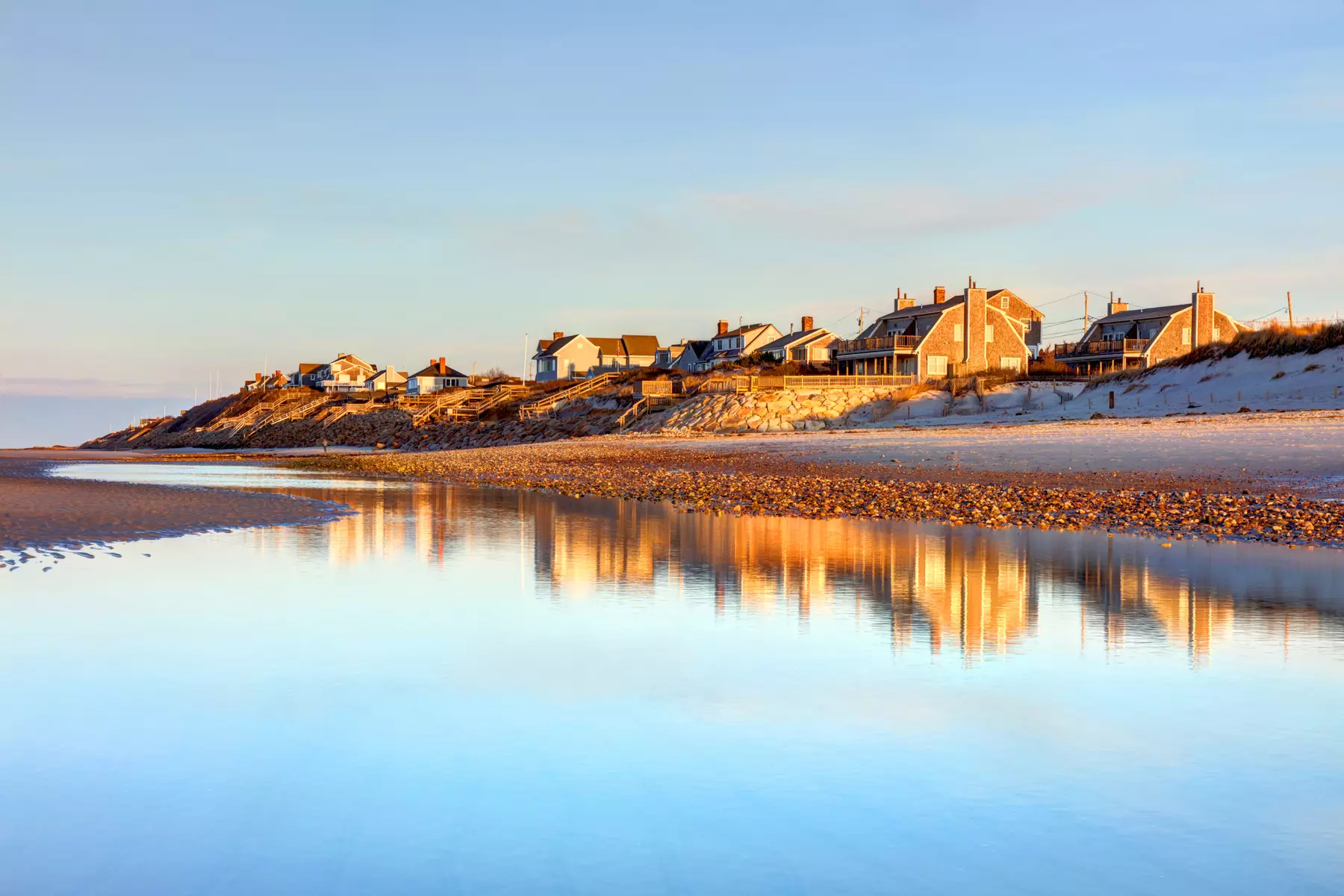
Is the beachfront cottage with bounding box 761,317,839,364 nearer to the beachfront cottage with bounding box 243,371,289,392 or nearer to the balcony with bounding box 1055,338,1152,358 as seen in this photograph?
the balcony with bounding box 1055,338,1152,358

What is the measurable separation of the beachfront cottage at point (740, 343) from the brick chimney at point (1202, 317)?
132 ft

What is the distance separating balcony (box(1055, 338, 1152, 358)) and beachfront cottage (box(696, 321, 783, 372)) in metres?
28.7

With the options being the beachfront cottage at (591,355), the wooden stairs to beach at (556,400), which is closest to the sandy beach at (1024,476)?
the wooden stairs to beach at (556,400)

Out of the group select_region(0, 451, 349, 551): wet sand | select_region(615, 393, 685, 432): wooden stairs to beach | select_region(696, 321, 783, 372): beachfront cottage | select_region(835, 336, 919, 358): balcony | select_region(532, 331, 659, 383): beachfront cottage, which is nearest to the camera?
select_region(0, 451, 349, 551): wet sand

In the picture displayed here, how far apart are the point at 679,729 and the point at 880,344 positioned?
3042 inches

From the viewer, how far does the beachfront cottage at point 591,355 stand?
128125mm

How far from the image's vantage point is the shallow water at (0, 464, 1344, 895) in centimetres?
563

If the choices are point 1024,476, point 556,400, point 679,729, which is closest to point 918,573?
point 679,729

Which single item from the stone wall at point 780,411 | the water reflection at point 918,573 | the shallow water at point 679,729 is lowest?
the shallow water at point 679,729

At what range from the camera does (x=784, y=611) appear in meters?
13.0

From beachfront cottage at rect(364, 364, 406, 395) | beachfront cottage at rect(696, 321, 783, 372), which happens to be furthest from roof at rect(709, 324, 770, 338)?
beachfront cottage at rect(364, 364, 406, 395)

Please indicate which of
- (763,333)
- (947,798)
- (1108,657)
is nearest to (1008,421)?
(1108,657)

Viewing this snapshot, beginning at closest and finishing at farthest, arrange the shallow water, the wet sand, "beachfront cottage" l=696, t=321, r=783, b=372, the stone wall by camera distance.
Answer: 1. the shallow water
2. the wet sand
3. the stone wall
4. "beachfront cottage" l=696, t=321, r=783, b=372

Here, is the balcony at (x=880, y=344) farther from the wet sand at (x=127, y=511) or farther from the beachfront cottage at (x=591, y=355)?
the wet sand at (x=127, y=511)
